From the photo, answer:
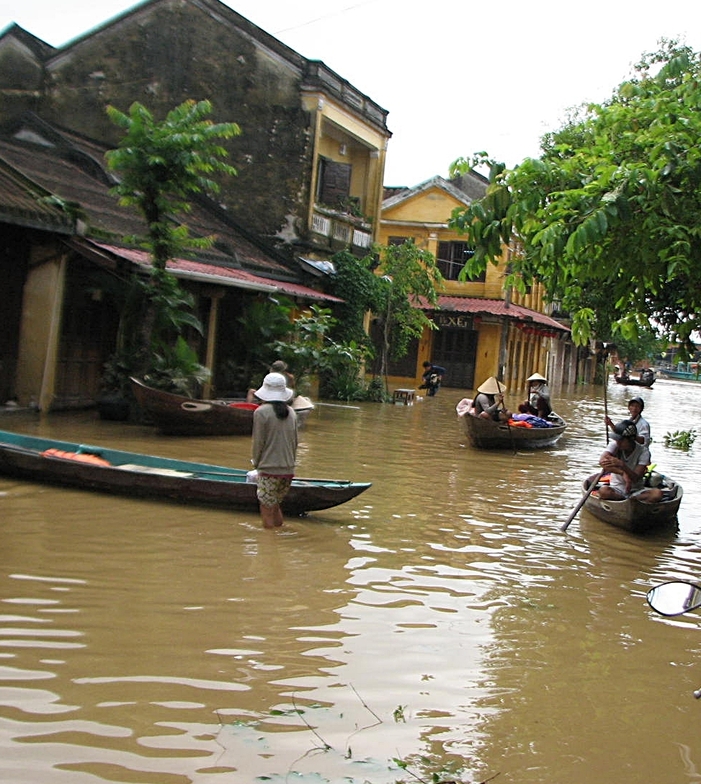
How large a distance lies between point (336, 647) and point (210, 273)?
44.0 feet

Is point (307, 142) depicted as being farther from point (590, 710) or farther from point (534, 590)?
point (590, 710)

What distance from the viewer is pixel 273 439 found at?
8.91 meters

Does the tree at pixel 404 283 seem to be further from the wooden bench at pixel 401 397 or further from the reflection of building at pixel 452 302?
the reflection of building at pixel 452 302

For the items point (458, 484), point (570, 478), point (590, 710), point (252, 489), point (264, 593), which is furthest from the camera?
point (570, 478)

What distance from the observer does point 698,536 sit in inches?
430

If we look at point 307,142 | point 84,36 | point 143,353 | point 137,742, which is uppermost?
point 84,36

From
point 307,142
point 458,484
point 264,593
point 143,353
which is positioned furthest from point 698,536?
point 307,142

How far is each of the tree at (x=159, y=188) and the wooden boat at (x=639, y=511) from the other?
25.5ft

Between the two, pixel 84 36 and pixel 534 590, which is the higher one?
pixel 84 36

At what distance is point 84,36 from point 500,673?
22361 mm

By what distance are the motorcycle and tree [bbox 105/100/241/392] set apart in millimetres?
12640

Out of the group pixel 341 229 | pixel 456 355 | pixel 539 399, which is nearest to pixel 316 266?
pixel 341 229

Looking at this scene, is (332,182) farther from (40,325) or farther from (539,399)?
(40,325)

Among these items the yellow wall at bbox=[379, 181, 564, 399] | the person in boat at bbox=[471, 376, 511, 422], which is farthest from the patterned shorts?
the yellow wall at bbox=[379, 181, 564, 399]
